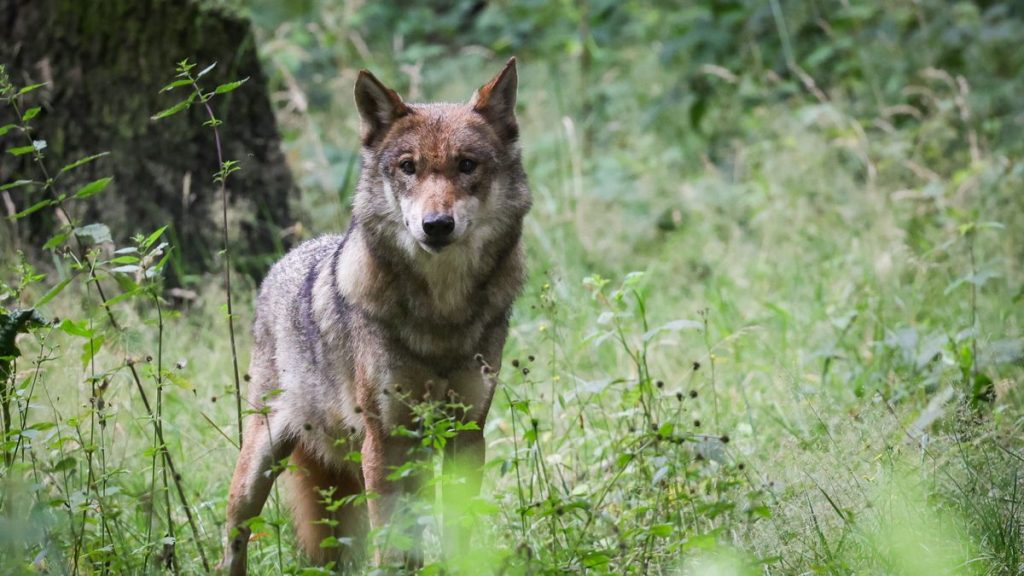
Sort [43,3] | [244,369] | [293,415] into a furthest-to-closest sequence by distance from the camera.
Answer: [43,3] → [244,369] → [293,415]

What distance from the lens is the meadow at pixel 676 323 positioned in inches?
125

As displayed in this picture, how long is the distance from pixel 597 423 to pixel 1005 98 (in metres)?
5.48

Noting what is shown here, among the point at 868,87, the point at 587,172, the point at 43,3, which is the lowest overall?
the point at 587,172

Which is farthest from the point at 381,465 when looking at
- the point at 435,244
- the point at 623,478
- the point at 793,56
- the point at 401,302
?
the point at 793,56

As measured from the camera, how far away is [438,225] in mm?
3412

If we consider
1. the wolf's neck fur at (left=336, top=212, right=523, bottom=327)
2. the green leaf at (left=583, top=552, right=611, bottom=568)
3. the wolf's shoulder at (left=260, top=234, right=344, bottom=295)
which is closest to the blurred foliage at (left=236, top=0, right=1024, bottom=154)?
the wolf's shoulder at (left=260, top=234, right=344, bottom=295)

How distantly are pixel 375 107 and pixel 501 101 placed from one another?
466 mm

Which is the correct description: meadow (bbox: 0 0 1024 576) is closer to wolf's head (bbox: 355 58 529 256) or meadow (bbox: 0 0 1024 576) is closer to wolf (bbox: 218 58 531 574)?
wolf (bbox: 218 58 531 574)

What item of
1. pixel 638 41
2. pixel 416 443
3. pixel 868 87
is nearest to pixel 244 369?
pixel 416 443

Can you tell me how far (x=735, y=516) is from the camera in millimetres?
3377

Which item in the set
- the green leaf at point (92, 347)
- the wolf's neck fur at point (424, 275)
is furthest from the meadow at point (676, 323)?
the wolf's neck fur at point (424, 275)

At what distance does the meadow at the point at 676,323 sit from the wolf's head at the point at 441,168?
→ 1.33ft

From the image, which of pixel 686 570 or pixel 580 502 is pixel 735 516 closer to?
pixel 686 570

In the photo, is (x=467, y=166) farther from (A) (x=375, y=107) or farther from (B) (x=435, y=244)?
(A) (x=375, y=107)
